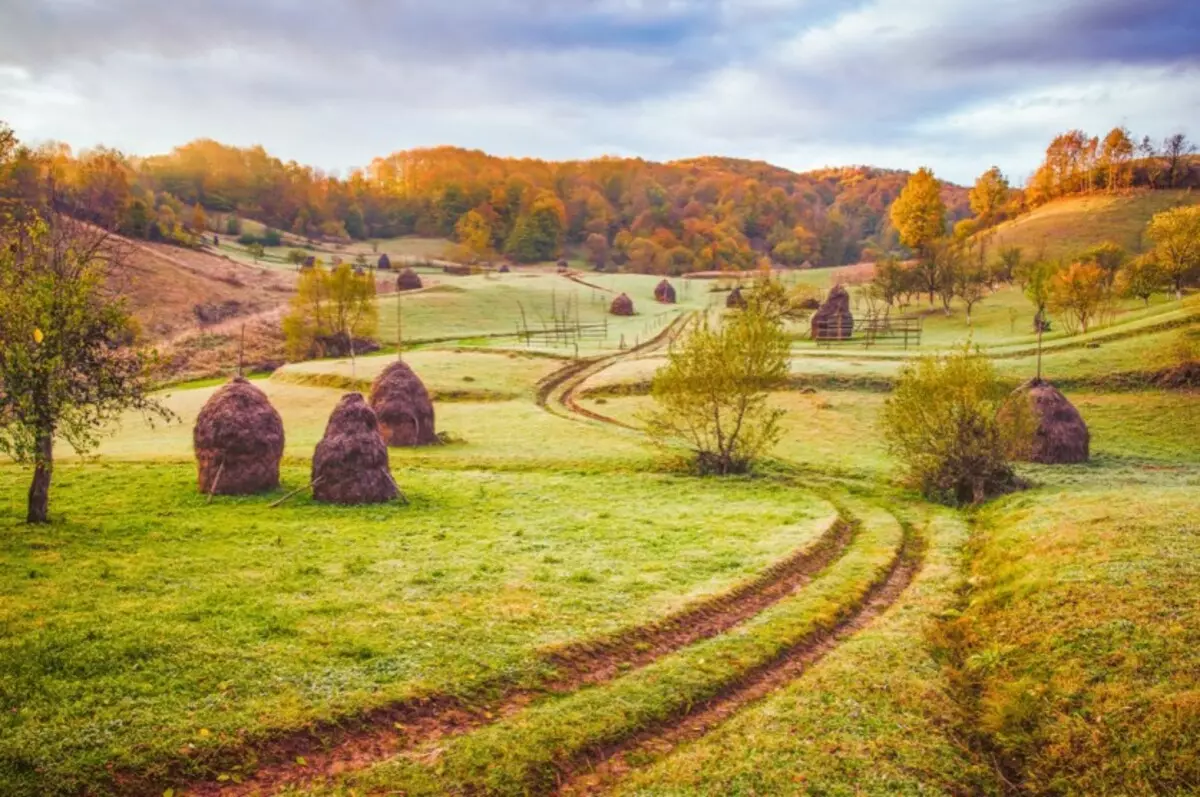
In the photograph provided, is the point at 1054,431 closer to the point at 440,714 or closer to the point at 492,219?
the point at 440,714

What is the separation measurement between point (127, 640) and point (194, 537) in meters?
8.36

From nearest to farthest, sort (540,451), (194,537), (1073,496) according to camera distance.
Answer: (194,537) < (1073,496) < (540,451)

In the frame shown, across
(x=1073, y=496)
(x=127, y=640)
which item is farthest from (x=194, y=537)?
(x=1073, y=496)

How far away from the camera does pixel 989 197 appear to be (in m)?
145

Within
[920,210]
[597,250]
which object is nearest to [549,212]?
[597,250]

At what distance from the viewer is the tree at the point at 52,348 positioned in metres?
19.8

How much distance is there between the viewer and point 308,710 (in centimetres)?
1229

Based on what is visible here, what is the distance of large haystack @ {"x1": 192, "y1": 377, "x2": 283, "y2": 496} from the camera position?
27.5 meters

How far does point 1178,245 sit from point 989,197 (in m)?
82.0

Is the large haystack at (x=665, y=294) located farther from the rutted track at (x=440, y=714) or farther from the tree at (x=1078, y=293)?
the rutted track at (x=440, y=714)

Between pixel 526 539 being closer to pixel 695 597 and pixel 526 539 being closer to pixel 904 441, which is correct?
pixel 695 597

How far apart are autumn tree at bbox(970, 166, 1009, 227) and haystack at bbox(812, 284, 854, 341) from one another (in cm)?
8186

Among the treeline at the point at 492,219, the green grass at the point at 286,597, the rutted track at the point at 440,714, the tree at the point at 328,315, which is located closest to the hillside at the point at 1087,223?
the treeline at the point at 492,219

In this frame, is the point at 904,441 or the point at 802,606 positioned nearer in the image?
the point at 802,606
